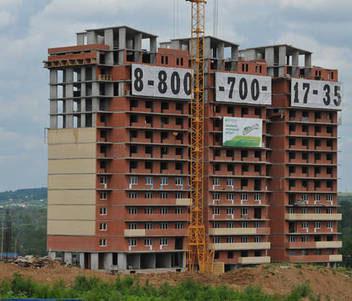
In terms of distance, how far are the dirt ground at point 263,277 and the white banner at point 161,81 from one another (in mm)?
21728

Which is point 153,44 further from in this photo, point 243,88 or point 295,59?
point 295,59

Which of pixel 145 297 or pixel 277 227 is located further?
pixel 277 227

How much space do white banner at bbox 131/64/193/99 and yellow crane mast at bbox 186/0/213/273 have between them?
2.19m

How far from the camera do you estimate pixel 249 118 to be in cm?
14925

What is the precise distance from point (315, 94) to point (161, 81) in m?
26.1

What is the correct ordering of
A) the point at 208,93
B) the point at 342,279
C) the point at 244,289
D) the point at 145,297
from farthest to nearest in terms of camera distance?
the point at 208,93, the point at 342,279, the point at 244,289, the point at 145,297

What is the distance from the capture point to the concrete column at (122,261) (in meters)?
138

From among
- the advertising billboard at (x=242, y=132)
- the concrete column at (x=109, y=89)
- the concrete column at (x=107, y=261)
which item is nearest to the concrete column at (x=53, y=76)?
the concrete column at (x=109, y=89)

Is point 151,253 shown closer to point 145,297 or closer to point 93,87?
point 93,87

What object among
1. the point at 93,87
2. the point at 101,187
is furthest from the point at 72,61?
the point at 101,187

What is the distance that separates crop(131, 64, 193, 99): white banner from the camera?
138 metres

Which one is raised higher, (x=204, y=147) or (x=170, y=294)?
(x=204, y=147)

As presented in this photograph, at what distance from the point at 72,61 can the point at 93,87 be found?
4142 millimetres

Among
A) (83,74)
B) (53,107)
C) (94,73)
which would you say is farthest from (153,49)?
(53,107)
